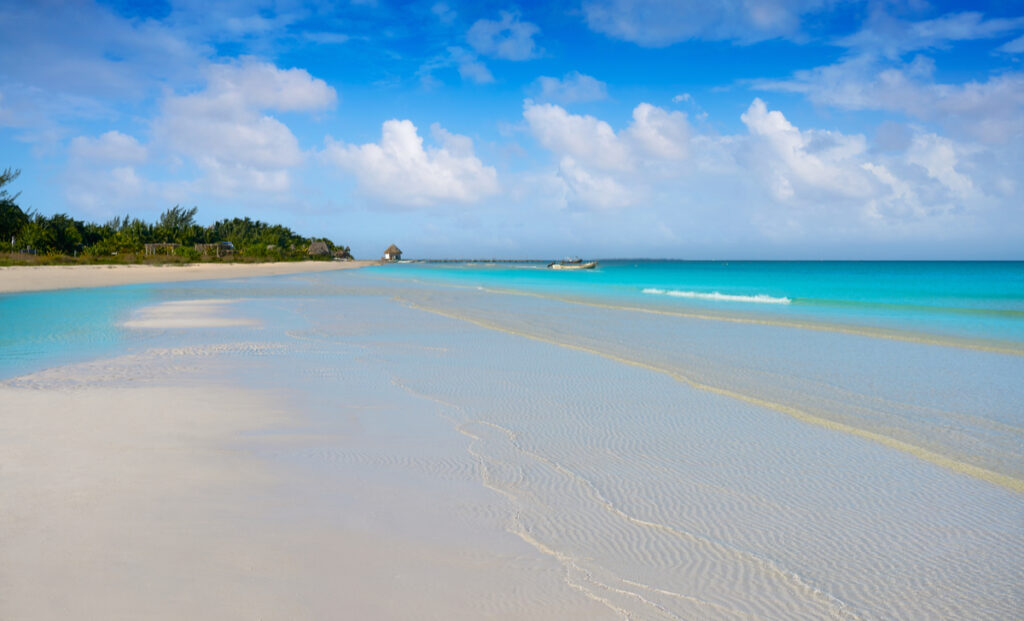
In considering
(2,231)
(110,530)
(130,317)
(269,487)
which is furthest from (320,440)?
(2,231)

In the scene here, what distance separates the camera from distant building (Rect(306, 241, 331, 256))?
13125cm

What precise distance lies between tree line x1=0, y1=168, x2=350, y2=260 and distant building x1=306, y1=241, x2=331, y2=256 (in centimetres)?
709

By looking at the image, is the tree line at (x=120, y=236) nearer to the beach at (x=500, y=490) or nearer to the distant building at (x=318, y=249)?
the distant building at (x=318, y=249)

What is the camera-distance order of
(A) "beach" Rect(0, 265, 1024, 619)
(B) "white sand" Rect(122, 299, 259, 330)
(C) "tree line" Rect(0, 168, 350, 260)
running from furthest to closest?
(C) "tree line" Rect(0, 168, 350, 260) < (B) "white sand" Rect(122, 299, 259, 330) < (A) "beach" Rect(0, 265, 1024, 619)

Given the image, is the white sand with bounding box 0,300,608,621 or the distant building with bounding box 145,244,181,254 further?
the distant building with bounding box 145,244,181,254

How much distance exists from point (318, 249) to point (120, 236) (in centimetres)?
5697

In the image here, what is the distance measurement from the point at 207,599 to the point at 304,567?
0.50 meters

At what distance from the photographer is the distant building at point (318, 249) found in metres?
131

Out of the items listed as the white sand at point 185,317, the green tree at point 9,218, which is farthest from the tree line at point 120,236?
the white sand at point 185,317

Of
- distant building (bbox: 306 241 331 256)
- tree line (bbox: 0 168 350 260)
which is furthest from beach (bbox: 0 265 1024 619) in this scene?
distant building (bbox: 306 241 331 256)

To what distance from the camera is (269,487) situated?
15.5 feet

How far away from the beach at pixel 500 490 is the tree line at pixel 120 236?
2612 inches

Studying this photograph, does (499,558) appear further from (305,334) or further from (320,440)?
(305,334)

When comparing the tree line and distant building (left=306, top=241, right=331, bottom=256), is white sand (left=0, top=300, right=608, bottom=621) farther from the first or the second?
distant building (left=306, top=241, right=331, bottom=256)
